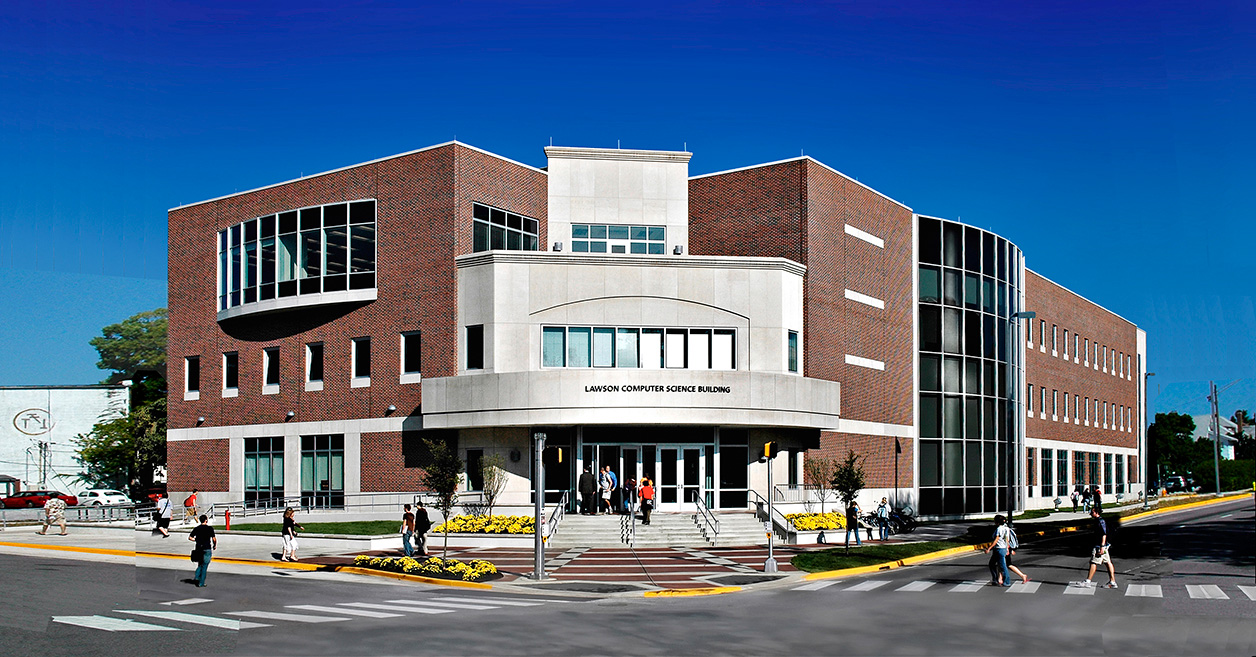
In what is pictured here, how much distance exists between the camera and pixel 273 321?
5328 centimetres

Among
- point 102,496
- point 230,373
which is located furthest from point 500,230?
point 102,496

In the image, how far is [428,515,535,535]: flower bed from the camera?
4050 cm

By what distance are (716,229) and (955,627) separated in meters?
36.6

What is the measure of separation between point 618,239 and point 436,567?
25.9 meters

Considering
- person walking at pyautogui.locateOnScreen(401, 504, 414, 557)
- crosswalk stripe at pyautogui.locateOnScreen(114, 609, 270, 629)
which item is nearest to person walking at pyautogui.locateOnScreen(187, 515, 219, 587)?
crosswalk stripe at pyautogui.locateOnScreen(114, 609, 270, 629)

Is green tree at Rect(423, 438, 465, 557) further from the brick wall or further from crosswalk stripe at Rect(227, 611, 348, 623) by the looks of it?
the brick wall

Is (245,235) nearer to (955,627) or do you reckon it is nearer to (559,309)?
(559,309)

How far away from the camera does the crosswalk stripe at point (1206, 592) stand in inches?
944

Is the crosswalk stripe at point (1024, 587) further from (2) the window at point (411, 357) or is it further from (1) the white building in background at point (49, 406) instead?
(2) the window at point (411, 357)

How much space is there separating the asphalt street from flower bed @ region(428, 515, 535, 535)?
9703 mm

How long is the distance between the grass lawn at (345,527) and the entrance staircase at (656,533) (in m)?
6.41

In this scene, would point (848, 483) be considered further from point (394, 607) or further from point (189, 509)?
point (189, 509)

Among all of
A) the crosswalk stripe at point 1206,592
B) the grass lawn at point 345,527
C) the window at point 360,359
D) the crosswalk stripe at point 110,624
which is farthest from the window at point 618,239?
the crosswalk stripe at point 110,624

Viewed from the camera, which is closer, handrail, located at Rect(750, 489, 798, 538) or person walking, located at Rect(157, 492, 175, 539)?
person walking, located at Rect(157, 492, 175, 539)
